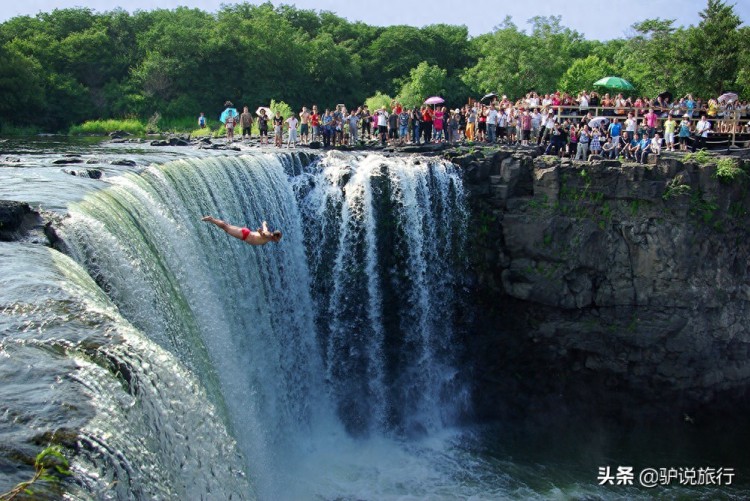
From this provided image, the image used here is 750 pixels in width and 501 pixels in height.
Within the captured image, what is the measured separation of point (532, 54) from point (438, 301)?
22433mm

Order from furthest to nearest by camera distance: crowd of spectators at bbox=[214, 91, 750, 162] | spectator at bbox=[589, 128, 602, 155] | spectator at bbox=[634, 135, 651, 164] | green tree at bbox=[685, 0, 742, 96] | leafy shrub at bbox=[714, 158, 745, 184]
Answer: green tree at bbox=[685, 0, 742, 96] < crowd of spectators at bbox=[214, 91, 750, 162] < spectator at bbox=[589, 128, 602, 155] < spectator at bbox=[634, 135, 651, 164] < leafy shrub at bbox=[714, 158, 745, 184]

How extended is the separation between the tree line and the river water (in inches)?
468

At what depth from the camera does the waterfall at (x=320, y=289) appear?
661 inches

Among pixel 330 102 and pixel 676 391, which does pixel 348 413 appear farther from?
pixel 330 102

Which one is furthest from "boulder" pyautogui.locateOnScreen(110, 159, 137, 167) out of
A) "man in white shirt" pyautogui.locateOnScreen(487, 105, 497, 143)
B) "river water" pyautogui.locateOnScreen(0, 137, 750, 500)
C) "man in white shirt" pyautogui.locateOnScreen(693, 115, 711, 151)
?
"man in white shirt" pyautogui.locateOnScreen(693, 115, 711, 151)

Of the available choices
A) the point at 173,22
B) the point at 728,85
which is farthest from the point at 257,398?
the point at 173,22

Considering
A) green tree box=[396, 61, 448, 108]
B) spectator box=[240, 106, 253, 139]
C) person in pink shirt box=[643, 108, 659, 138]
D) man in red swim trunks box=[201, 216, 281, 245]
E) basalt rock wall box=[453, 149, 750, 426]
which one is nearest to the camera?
man in red swim trunks box=[201, 216, 281, 245]

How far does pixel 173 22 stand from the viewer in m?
46.1

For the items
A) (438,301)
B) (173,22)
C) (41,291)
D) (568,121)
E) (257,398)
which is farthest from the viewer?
(173,22)

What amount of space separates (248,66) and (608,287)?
90.9ft

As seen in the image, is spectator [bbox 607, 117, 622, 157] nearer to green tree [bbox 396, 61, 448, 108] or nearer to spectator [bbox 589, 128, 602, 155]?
spectator [bbox 589, 128, 602, 155]

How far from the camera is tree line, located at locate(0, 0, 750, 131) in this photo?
33.6 metres

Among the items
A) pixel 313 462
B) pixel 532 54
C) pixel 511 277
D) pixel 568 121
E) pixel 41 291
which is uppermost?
pixel 532 54

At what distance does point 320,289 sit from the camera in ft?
72.1
